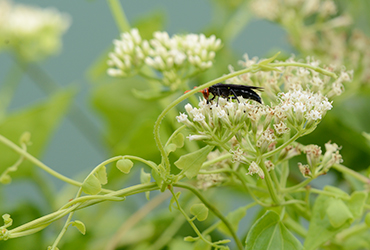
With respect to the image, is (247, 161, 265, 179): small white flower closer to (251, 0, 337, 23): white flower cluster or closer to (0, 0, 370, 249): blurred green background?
(0, 0, 370, 249): blurred green background

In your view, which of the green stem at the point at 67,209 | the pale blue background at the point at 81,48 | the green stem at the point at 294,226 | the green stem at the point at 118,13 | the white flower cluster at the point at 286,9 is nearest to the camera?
the green stem at the point at 67,209

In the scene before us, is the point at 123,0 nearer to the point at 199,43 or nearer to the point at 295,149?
the point at 199,43

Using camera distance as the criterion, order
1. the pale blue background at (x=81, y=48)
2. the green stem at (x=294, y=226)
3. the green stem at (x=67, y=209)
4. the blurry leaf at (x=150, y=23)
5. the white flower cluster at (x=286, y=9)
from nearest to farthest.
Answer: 1. the green stem at (x=67, y=209)
2. the green stem at (x=294, y=226)
3. the white flower cluster at (x=286, y=9)
4. the blurry leaf at (x=150, y=23)
5. the pale blue background at (x=81, y=48)

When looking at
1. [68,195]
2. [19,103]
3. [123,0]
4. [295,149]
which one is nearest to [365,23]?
[295,149]

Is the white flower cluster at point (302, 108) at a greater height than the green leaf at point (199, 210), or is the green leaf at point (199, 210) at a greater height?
the white flower cluster at point (302, 108)

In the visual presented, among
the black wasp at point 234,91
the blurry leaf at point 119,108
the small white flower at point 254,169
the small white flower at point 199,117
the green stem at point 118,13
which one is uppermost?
the blurry leaf at point 119,108

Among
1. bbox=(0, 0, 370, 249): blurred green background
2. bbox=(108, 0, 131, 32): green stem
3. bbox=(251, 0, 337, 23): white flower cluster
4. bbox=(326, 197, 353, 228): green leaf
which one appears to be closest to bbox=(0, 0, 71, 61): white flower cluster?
bbox=(0, 0, 370, 249): blurred green background

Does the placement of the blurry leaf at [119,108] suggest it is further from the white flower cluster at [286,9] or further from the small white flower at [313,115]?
the small white flower at [313,115]

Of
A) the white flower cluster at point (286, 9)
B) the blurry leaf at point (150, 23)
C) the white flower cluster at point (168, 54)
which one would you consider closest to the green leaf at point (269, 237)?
the white flower cluster at point (168, 54)

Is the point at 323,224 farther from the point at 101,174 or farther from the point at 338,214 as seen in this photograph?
the point at 101,174
